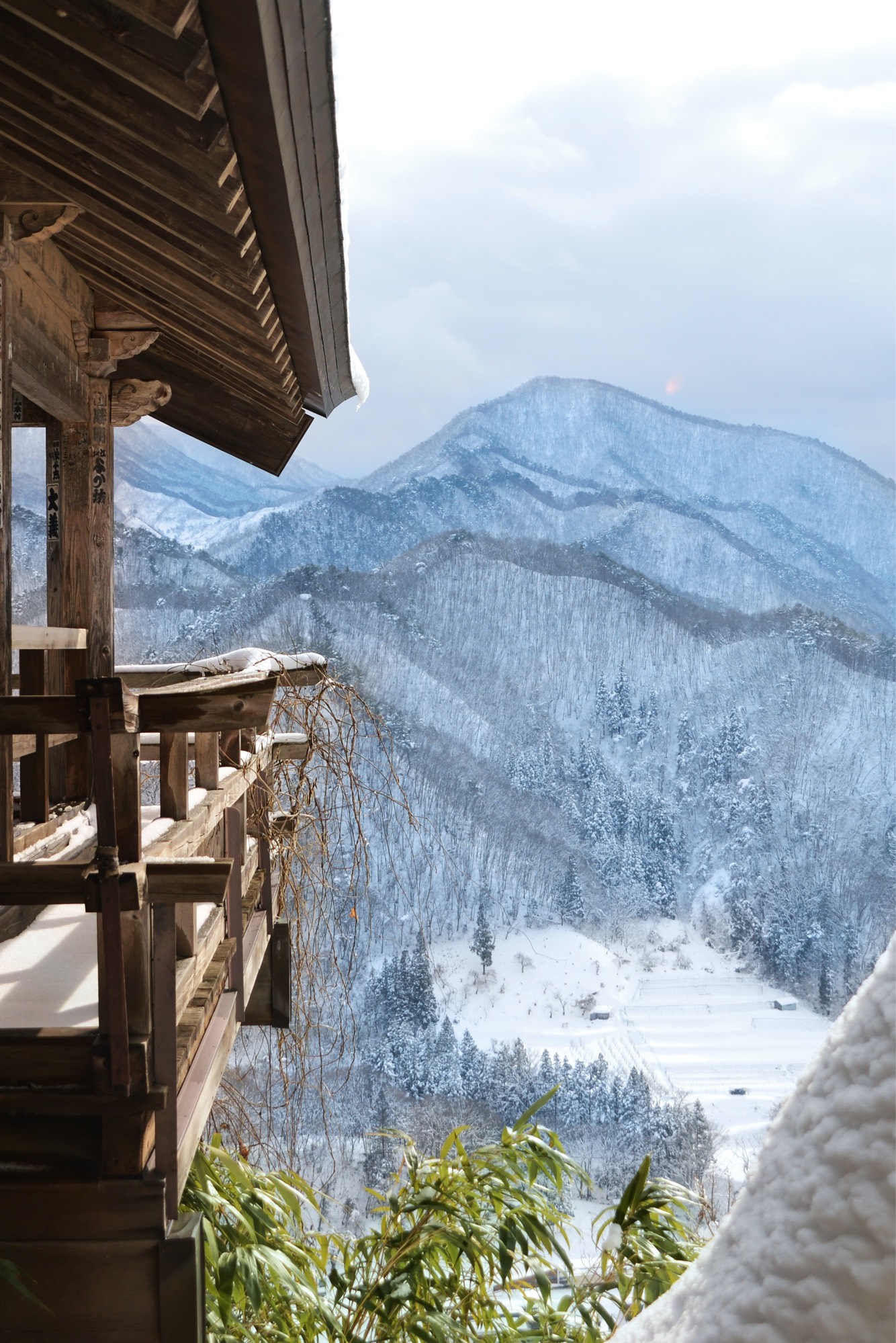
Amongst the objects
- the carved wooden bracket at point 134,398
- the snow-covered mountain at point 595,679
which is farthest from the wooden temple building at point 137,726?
the snow-covered mountain at point 595,679

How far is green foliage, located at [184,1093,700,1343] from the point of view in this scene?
1.96m

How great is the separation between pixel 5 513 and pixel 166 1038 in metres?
1.15

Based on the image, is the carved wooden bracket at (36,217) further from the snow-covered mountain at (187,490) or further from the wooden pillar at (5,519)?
the snow-covered mountain at (187,490)

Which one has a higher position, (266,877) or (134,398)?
(134,398)

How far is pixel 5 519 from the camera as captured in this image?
1.96m

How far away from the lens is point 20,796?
2285mm

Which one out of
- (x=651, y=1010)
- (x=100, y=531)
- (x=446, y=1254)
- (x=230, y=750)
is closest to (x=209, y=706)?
(x=230, y=750)

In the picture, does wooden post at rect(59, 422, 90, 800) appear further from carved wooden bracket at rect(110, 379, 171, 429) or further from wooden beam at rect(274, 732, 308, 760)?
wooden beam at rect(274, 732, 308, 760)

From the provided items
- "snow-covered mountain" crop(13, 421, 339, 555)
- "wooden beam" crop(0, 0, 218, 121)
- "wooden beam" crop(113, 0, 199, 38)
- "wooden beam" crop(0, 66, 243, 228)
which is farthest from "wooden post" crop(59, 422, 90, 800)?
"snow-covered mountain" crop(13, 421, 339, 555)

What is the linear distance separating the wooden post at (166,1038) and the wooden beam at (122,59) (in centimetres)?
103

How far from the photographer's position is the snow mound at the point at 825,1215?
13 cm

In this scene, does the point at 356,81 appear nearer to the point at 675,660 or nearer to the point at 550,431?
the point at 675,660

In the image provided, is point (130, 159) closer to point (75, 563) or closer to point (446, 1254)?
point (75, 563)

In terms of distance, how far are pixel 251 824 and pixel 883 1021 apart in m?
2.79
